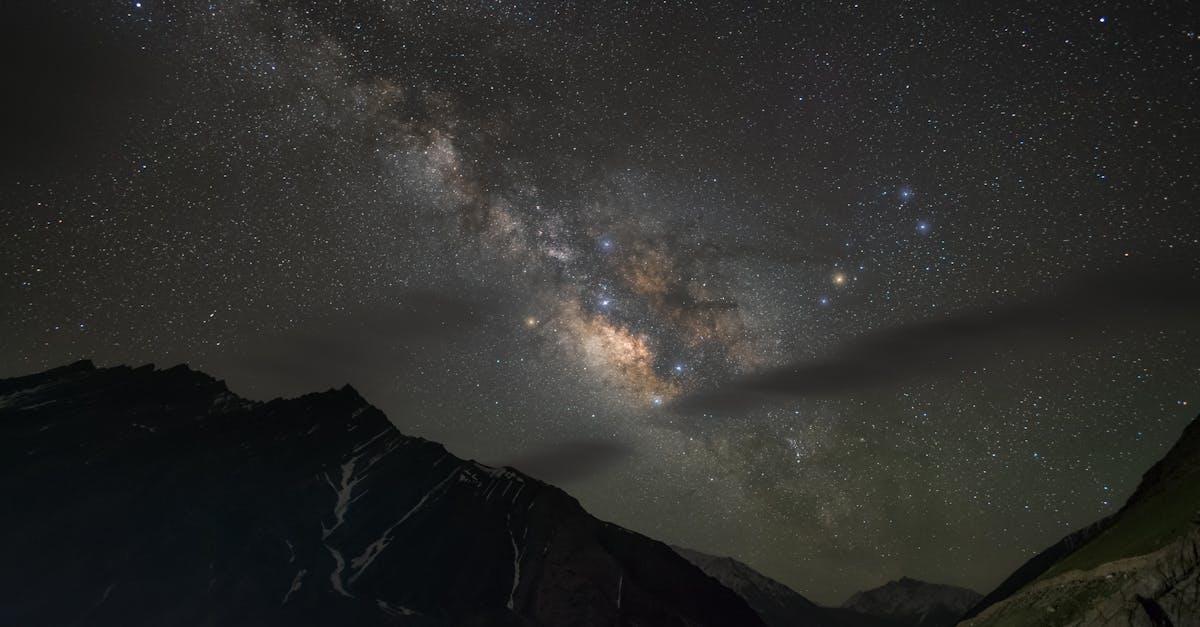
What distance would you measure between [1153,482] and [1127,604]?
76405 millimetres

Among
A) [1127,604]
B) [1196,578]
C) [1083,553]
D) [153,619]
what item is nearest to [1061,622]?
[1127,604]

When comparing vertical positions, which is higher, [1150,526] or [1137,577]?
[1150,526]

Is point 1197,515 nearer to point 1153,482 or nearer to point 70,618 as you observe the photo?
point 1153,482

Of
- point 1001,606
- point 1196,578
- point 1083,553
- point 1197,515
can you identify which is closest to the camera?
point 1196,578

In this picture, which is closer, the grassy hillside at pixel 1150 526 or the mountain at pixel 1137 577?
the mountain at pixel 1137 577

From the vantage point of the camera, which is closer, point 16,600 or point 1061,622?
point 1061,622

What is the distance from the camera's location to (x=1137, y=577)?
58.3m

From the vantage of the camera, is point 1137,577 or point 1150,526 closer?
point 1137,577

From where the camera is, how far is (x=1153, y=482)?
113m

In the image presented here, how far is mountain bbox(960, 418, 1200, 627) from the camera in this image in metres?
54.0

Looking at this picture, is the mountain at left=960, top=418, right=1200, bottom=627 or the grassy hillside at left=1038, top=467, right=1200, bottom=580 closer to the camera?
the mountain at left=960, top=418, right=1200, bottom=627

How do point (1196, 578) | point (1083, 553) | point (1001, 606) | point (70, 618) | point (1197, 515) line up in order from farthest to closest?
point (70, 618) → point (1083, 553) → point (1001, 606) → point (1197, 515) → point (1196, 578)

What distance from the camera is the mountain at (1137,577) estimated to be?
177 feet

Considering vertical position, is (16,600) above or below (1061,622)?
above
